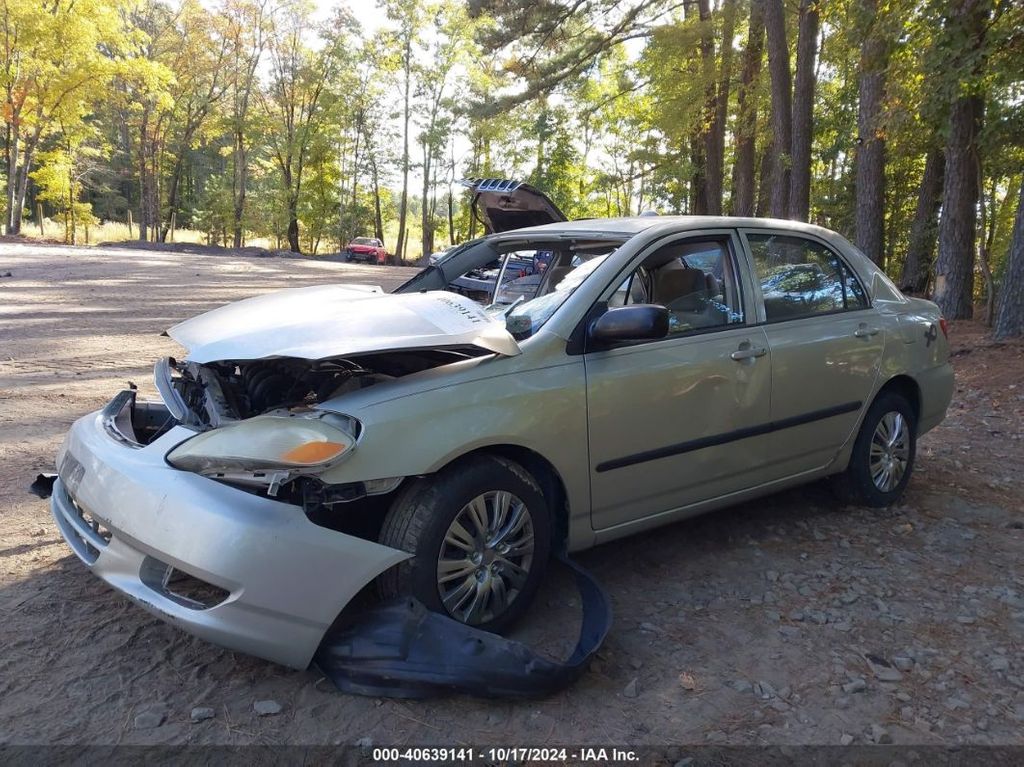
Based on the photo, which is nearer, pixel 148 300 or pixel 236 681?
pixel 236 681

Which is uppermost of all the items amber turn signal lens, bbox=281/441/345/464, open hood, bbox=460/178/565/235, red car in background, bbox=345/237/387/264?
red car in background, bbox=345/237/387/264

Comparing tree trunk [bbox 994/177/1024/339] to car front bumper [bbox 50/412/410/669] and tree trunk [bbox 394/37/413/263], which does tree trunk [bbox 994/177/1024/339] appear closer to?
car front bumper [bbox 50/412/410/669]

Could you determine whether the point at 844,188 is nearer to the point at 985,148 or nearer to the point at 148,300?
the point at 985,148

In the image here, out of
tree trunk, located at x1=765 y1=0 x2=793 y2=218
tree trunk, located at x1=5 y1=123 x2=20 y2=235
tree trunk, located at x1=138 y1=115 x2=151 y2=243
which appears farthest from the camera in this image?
tree trunk, located at x1=138 y1=115 x2=151 y2=243

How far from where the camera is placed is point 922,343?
15.8ft

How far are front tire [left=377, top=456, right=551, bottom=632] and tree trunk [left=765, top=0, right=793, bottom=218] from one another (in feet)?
47.8

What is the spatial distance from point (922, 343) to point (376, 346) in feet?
11.9

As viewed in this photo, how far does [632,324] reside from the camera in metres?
3.21

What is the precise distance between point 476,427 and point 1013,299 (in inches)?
362

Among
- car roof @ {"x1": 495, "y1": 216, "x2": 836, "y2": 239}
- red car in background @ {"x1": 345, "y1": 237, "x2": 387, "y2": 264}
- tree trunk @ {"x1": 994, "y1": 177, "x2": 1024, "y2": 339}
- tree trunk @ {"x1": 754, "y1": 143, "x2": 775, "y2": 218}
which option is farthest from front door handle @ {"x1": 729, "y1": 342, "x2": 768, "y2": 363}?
red car in background @ {"x1": 345, "y1": 237, "x2": 387, "y2": 264}

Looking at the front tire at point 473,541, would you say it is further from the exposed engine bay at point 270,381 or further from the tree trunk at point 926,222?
the tree trunk at point 926,222

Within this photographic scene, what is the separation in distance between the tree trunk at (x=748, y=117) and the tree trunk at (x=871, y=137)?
5.91 m

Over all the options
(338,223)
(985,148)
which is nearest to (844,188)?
(985,148)

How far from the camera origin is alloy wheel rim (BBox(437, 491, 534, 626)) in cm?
286
